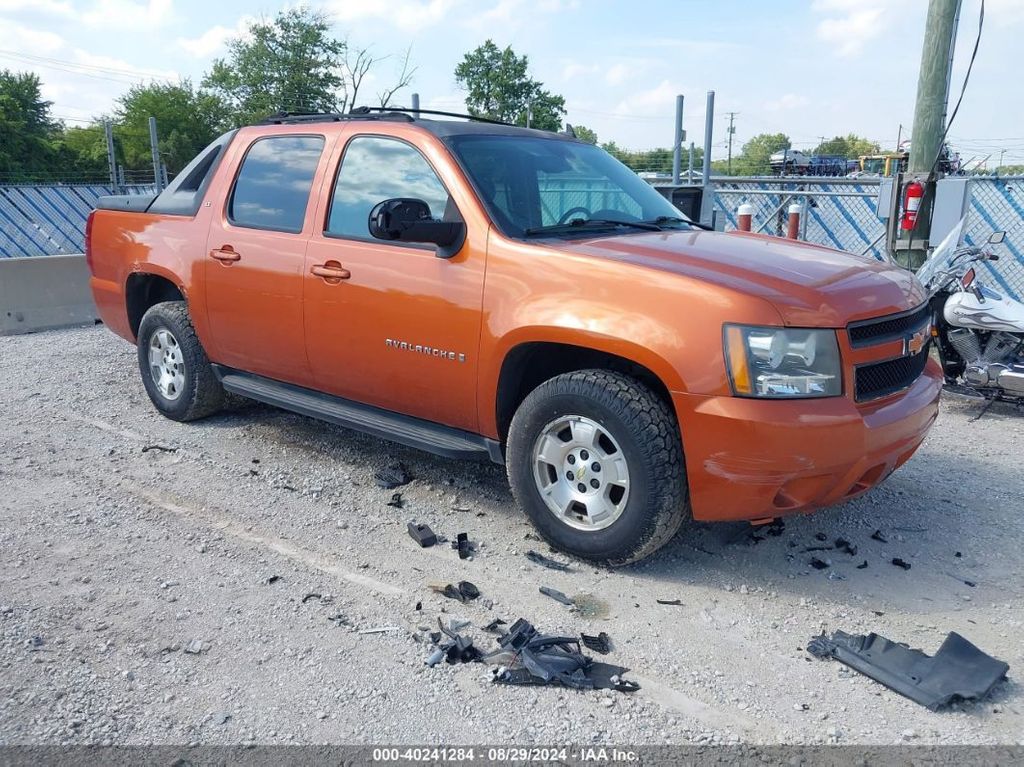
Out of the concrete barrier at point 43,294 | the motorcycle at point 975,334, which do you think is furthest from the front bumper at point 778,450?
the concrete barrier at point 43,294

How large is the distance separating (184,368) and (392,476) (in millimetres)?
1846

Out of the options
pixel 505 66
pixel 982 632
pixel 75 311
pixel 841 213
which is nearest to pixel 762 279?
pixel 982 632

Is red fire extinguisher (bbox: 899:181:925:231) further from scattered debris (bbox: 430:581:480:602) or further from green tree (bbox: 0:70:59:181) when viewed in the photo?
green tree (bbox: 0:70:59:181)

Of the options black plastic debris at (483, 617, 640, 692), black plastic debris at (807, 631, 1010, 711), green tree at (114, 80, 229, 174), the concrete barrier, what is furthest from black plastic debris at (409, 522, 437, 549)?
green tree at (114, 80, 229, 174)

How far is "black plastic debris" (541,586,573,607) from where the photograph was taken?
143 inches

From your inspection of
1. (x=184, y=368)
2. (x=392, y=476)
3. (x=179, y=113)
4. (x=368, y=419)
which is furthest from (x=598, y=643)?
(x=179, y=113)

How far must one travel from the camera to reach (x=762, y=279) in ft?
11.7

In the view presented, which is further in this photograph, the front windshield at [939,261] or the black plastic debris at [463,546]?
the front windshield at [939,261]

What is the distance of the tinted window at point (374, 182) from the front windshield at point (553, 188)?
0.68 ft

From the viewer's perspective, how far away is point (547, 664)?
3102 mm

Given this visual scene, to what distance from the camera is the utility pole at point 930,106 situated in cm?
784

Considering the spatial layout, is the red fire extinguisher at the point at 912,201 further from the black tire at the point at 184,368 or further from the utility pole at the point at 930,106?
the black tire at the point at 184,368

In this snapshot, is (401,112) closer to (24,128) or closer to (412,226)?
(412,226)

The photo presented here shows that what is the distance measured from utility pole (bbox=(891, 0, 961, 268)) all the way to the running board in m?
6.17
